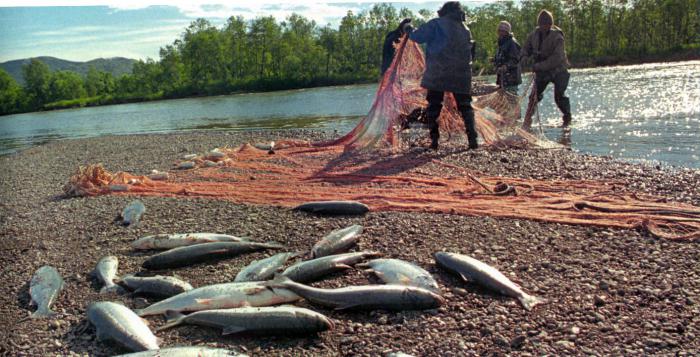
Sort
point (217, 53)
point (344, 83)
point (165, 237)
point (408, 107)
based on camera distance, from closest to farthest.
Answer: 1. point (165, 237)
2. point (408, 107)
3. point (344, 83)
4. point (217, 53)

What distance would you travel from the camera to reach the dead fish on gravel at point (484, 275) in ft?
13.8

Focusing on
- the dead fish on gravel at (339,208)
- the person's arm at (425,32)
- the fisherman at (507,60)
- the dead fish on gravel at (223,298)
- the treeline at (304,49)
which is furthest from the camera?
the treeline at (304,49)

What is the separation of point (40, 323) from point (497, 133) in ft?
32.5

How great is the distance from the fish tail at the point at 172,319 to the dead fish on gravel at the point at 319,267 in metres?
0.97

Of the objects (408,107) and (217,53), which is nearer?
(408,107)

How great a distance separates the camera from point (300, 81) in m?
83.8

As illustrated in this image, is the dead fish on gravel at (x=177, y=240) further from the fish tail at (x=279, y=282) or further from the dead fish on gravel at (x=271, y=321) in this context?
the dead fish on gravel at (x=271, y=321)

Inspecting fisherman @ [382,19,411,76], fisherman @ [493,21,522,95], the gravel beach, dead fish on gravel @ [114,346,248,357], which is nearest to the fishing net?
the gravel beach

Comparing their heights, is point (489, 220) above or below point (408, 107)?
below

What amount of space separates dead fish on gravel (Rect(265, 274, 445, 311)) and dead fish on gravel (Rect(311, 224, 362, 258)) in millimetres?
1068

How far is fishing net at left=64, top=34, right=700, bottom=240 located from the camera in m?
6.38

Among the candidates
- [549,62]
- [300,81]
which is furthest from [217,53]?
[549,62]

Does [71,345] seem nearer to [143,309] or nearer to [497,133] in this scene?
[143,309]

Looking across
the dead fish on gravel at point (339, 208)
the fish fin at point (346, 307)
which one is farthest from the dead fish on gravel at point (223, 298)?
the dead fish on gravel at point (339, 208)
